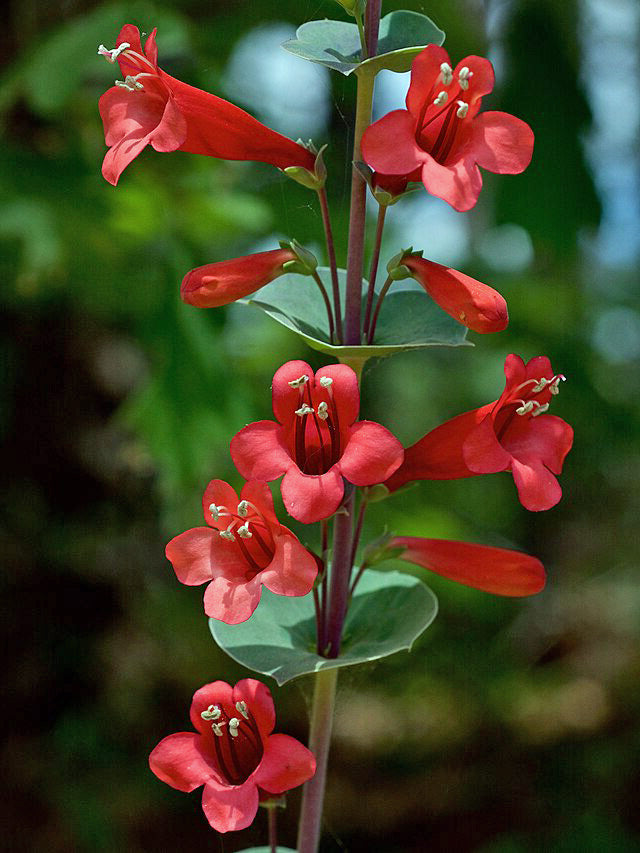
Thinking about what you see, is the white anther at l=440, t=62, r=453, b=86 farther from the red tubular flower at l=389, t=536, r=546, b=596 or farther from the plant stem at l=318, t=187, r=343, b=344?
the red tubular flower at l=389, t=536, r=546, b=596

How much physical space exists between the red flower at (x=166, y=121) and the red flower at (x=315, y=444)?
0.21m

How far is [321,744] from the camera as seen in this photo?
2.78 feet

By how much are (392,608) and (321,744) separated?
0.14 meters

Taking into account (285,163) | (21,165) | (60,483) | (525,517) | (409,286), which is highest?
(285,163)

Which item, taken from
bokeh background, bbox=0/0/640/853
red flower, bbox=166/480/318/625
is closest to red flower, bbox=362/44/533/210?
red flower, bbox=166/480/318/625

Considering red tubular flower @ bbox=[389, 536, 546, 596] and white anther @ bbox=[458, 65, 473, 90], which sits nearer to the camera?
white anther @ bbox=[458, 65, 473, 90]

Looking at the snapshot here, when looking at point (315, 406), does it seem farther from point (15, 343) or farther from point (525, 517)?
point (525, 517)

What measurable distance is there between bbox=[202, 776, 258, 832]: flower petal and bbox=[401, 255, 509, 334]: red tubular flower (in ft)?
1.33

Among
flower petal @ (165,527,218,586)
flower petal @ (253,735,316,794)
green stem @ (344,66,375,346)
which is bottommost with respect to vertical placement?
flower petal @ (253,735,316,794)

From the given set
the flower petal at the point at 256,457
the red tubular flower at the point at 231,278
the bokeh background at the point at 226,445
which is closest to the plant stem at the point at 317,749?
the flower petal at the point at 256,457

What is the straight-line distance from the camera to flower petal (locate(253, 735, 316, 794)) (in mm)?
706

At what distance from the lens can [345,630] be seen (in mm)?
921

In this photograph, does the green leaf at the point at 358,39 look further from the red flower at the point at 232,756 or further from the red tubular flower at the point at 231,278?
the red flower at the point at 232,756

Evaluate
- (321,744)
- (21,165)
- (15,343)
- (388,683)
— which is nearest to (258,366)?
(15,343)
